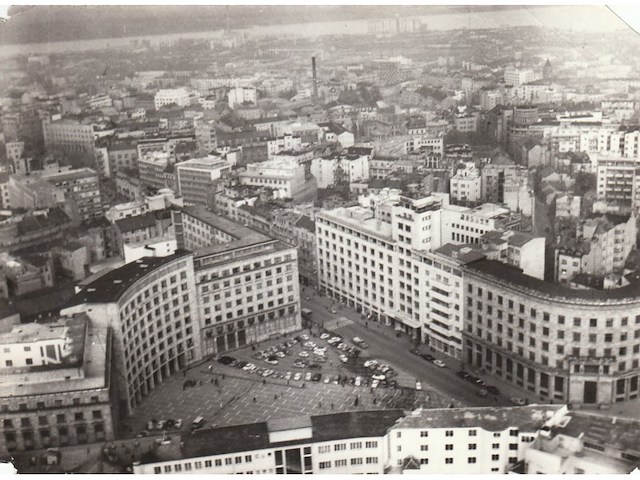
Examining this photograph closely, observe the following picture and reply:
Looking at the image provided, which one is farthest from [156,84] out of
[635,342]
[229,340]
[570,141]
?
[635,342]

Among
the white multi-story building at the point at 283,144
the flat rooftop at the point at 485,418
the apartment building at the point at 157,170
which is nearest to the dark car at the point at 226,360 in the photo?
the flat rooftop at the point at 485,418

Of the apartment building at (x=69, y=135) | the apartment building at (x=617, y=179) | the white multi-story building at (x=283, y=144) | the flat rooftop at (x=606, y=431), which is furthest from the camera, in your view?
the white multi-story building at (x=283, y=144)

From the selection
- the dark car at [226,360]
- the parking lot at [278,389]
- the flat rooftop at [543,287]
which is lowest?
the parking lot at [278,389]

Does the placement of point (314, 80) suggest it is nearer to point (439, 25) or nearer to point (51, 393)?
point (439, 25)

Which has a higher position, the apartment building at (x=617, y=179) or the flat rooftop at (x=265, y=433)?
the apartment building at (x=617, y=179)

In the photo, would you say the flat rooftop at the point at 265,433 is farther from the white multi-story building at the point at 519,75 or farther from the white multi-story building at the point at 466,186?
the white multi-story building at the point at 519,75

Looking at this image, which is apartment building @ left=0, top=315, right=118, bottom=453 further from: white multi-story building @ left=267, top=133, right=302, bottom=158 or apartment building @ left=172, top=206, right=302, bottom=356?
white multi-story building @ left=267, top=133, right=302, bottom=158

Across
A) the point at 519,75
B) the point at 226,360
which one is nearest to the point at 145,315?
the point at 226,360
